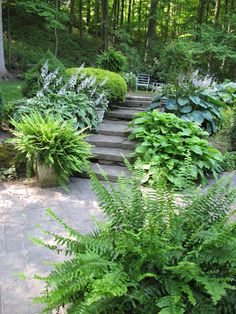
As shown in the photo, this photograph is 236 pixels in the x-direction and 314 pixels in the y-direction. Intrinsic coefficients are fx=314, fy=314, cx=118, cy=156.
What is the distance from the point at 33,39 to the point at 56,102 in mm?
12204

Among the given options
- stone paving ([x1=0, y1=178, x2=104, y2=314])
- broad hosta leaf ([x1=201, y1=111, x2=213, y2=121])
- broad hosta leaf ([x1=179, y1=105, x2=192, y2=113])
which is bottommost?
stone paving ([x1=0, y1=178, x2=104, y2=314])

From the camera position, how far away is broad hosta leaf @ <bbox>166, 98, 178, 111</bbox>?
6031 millimetres

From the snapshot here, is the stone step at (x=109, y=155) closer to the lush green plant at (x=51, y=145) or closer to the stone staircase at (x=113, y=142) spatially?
the stone staircase at (x=113, y=142)

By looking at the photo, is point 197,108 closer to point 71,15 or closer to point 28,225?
point 28,225

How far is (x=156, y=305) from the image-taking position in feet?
5.04

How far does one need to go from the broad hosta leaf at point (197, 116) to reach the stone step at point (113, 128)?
1.28m

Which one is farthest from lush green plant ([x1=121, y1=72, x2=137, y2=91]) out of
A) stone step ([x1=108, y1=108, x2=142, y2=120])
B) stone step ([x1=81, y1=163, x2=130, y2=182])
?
stone step ([x1=81, y1=163, x2=130, y2=182])

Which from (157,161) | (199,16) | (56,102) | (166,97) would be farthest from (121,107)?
(199,16)

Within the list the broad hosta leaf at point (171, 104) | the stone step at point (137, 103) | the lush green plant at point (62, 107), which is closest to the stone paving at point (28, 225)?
the lush green plant at point (62, 107)

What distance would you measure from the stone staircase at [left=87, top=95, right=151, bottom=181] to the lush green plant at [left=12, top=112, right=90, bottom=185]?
0.53 meters

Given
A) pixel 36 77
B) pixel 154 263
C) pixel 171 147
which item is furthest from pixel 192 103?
pixel 154 263

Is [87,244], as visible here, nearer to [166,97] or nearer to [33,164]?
[33,164]

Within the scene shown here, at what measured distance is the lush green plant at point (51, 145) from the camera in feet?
13.4

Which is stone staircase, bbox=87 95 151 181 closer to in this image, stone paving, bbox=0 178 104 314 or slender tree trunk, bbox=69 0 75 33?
stone paving, bbox=0 178 104 314
